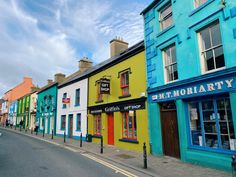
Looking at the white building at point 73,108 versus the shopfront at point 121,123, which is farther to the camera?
the white building at point 73,108

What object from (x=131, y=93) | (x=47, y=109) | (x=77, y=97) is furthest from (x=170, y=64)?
(x=47, y=109)

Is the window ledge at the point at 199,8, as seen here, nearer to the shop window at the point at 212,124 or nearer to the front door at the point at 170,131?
the shop window at the point at 212,124

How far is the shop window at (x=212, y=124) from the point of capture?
23.2 feet

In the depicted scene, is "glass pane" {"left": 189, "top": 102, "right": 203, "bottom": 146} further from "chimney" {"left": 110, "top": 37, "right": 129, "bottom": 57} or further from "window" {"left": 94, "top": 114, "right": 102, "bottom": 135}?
"chimney" {"left": 110, "top": 37, "right": 129, "bottom": 57}

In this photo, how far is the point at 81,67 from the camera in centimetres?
2502

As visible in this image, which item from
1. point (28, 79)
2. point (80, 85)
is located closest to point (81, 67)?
point (80, 85)

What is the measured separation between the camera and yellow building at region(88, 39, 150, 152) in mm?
11523

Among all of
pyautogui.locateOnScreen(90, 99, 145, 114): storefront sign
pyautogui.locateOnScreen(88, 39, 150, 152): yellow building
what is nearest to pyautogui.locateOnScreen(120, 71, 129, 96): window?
pyautogui.locateOnScreen(88, 39, 150, 152): yellow building

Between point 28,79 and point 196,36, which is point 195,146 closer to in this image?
point 196,36

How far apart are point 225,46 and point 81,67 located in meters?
20.1

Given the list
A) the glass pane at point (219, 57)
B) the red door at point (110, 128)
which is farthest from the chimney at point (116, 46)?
the glass pane at point (219, 57)

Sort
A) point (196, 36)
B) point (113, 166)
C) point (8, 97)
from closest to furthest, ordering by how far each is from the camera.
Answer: point (113, 166) → point (196, 36) → point (8, 97)

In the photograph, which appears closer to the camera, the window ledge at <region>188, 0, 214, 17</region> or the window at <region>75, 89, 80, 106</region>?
the window ledge at <region>188, 0, 214, 17</region>

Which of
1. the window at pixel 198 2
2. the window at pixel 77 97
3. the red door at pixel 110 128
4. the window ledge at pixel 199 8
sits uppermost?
the window at pixel 198 2
